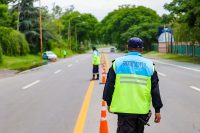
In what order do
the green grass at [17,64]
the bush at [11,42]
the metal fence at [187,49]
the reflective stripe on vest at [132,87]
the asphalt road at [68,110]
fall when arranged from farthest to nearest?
1. the metal fence at [187,49]
2. the bush at [11,42]
3. the green grass at [17,64]
4. the asphalt road at [68,110]
5. the reflective stripe on vest at [132,87]

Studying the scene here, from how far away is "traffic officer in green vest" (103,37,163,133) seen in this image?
17.7 feet

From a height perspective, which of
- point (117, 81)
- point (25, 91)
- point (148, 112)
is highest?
point (117, 81)

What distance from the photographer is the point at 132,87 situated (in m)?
5.40

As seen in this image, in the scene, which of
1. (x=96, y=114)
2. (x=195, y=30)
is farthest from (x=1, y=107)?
(x=195, y=30)

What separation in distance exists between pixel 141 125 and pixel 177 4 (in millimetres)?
46965

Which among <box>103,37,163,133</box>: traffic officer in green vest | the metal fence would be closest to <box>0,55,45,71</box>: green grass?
the metal fence

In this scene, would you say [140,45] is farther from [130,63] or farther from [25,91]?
[25,91]

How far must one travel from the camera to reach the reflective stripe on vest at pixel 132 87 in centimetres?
539

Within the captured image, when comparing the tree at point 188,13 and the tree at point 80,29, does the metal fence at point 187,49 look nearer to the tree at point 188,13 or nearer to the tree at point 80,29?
the tree at point 188,13

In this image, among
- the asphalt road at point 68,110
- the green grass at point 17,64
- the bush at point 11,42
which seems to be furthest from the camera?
the bush at point 11,42

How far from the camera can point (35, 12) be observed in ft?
228

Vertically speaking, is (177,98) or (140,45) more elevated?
(140,45)

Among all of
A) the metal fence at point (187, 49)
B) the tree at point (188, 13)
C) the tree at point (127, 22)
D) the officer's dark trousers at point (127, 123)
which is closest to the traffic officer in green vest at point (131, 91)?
the officer's dark trousers at point (127, 123)

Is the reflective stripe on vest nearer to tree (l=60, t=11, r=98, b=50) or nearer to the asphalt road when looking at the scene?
the asphalt road
